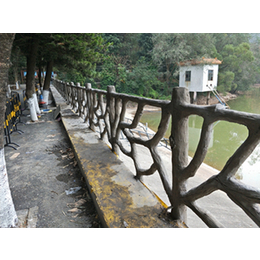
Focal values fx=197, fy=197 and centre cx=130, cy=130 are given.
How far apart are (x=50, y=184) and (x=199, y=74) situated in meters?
24.6

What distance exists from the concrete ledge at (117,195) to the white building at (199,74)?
22.8m

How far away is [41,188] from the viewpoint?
2.96 m

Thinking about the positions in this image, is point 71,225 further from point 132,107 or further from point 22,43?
point 132,107

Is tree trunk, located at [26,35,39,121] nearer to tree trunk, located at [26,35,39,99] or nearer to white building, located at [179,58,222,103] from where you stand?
tree trunk, located at [26,35,39,99]

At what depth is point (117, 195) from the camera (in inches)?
87.1

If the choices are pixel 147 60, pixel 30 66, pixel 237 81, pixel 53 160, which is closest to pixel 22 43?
pixel 30 66

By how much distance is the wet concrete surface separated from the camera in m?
2.31

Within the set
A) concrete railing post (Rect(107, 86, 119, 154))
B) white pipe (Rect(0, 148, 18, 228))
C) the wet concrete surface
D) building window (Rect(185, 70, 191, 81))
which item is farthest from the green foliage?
white pipe (Rect(0, 148, 18, 228))

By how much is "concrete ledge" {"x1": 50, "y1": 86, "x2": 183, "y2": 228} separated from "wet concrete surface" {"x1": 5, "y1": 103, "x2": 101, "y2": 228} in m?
0.27

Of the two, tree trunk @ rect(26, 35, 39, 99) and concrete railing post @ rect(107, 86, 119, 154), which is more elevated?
tree trunk @ rect(26, 35, 39, 99)

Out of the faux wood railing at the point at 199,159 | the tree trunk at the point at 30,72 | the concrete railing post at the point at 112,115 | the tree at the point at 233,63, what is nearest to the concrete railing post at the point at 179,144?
the faux wood railing at the point at 199,159

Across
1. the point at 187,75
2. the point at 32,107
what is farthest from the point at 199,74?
the point at 32,107

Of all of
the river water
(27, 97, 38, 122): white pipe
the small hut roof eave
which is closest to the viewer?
(27, 97, 38, 122): white pipe

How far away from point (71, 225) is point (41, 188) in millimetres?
1055
